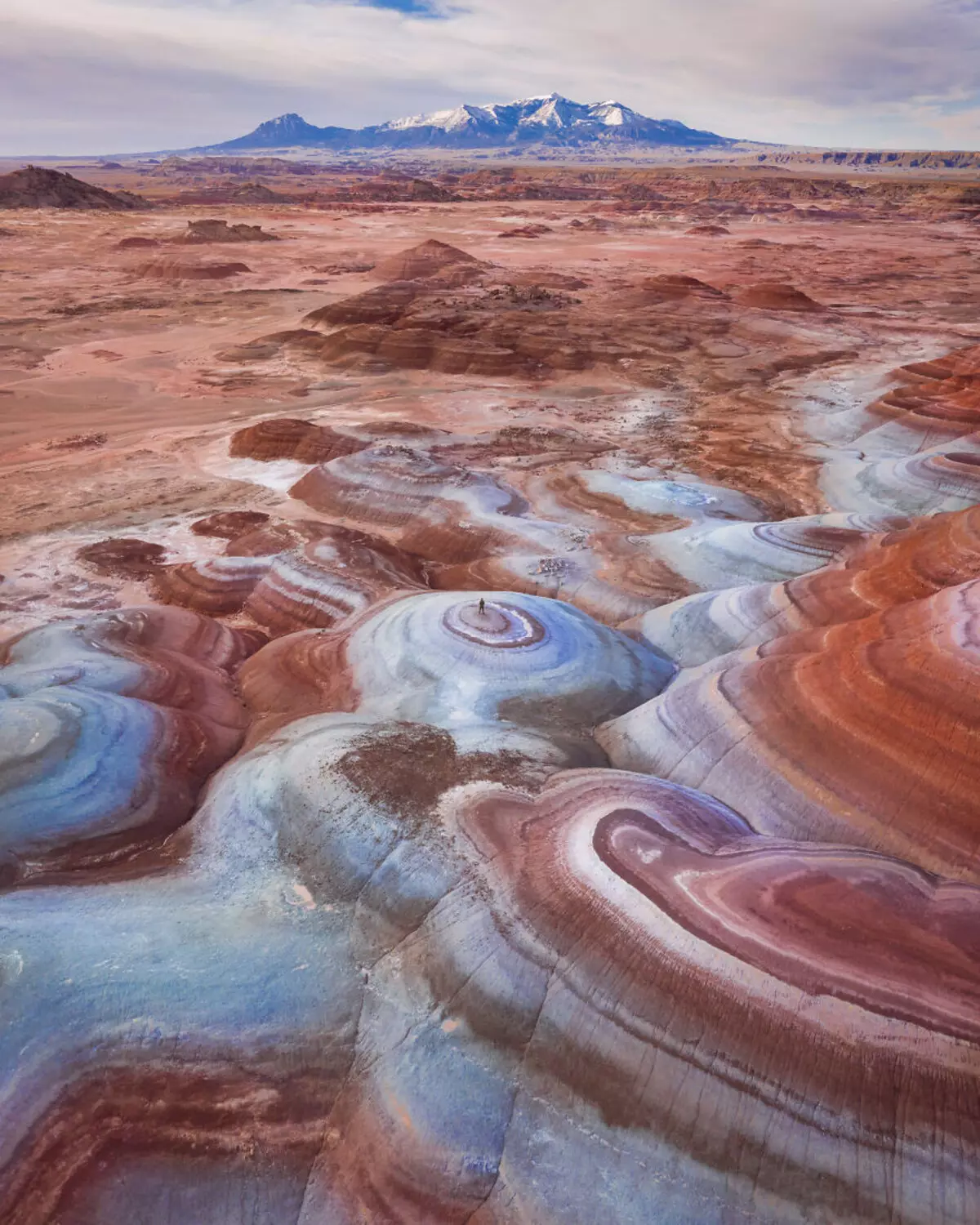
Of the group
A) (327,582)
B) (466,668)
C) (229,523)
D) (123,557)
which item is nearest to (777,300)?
(229,523)

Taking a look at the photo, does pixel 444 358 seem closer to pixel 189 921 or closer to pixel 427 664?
pixel 427 664

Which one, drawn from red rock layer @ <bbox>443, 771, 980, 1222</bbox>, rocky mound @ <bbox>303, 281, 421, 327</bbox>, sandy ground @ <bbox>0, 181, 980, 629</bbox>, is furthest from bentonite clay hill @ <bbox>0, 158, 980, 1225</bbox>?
rocky mound @ <bbox>303, 281, 421, 327</bbox>

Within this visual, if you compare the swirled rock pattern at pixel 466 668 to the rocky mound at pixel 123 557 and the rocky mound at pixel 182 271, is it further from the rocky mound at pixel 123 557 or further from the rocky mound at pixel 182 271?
the rocky mound at pixel 182 271

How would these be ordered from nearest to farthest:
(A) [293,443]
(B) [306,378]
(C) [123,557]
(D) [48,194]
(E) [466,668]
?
1. (E) [466,668]
2. (C) [123,557]
3. (A) [293,443]
4. (B) [306,378]
5. (D) [48,194]

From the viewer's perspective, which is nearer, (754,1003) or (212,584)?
(754,1003)

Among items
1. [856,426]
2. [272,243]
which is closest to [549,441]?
[856,426]

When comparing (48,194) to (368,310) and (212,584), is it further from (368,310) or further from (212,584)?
(212,584)

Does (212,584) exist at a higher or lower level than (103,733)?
lower
